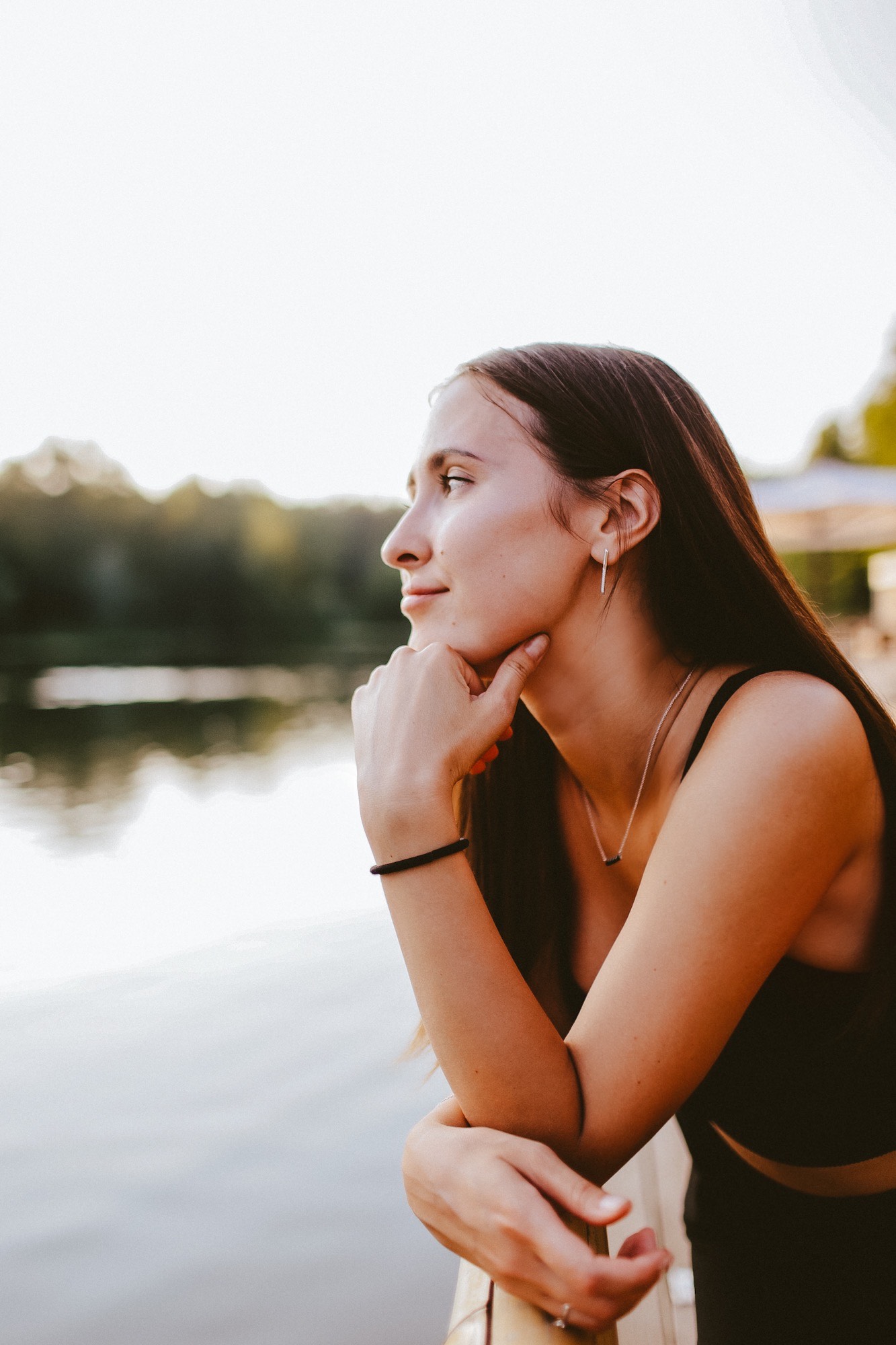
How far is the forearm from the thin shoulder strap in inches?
15.2

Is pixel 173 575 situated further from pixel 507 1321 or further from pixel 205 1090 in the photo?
pixel 507 1321

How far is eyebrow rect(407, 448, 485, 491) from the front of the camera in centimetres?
154

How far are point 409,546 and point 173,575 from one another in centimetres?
4427

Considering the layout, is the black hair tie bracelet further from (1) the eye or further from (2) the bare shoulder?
(1) the eye

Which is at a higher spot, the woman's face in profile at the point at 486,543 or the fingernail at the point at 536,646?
the woman's face in profile at the point at 486,543

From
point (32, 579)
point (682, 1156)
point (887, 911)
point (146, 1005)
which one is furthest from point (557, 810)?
point (32, 579)

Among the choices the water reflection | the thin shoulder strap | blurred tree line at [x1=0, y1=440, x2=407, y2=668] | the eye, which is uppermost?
the eye

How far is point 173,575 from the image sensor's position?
144 ft

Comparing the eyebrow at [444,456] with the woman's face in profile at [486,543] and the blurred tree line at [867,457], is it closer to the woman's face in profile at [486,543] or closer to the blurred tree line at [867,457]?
the woman's face in profile at [486,543]

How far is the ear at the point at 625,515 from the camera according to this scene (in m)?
1.55

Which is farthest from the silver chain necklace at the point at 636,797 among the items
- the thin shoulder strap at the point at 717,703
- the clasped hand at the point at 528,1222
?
the clasped hand at the point at 528,1222

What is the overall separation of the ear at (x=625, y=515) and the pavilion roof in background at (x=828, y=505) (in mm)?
8966

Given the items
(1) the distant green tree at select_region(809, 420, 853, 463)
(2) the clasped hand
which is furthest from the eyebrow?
(1) the distant green tree at select_region(809, 420, 853, 463)

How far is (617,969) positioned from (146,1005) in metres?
3.89
